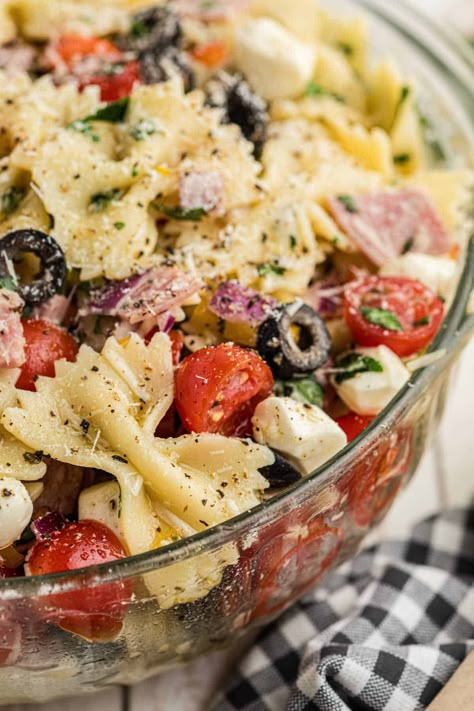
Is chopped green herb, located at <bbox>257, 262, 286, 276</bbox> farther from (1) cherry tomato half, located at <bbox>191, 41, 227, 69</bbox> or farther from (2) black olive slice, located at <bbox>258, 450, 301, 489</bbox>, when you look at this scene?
(1) cherry tomato half, located at <bbox>191, 41, 227, 69</bbox>

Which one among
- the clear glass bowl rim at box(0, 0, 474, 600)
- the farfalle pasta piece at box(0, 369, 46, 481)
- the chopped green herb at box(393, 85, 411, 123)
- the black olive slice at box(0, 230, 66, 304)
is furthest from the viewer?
the chopped green herb at box(393, 85, 411, 123)

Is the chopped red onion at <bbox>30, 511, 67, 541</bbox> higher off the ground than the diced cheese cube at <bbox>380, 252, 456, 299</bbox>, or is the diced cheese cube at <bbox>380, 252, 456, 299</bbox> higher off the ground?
the diced cheese cube at <bbox>380, 252, 456, 299</bbox>

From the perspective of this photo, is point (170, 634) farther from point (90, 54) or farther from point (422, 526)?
point (90, 54)

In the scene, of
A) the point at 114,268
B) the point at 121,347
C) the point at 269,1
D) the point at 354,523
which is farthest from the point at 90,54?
the point at 354,523

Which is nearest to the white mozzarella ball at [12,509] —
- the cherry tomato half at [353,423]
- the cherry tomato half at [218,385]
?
the cherry tomato half at [218,385]

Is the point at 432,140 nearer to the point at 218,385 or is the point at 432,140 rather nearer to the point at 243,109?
the point at 243,109

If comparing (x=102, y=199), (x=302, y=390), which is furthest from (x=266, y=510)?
(x=102, y=199)

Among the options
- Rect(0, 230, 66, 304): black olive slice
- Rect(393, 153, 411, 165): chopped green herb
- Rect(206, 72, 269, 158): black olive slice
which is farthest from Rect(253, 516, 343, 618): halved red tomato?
Rect(393, 153, 411, 165): chopped green herb

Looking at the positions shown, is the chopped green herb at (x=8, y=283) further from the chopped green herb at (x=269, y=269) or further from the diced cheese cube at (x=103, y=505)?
the chopped green herb at (x=269, y=269)
